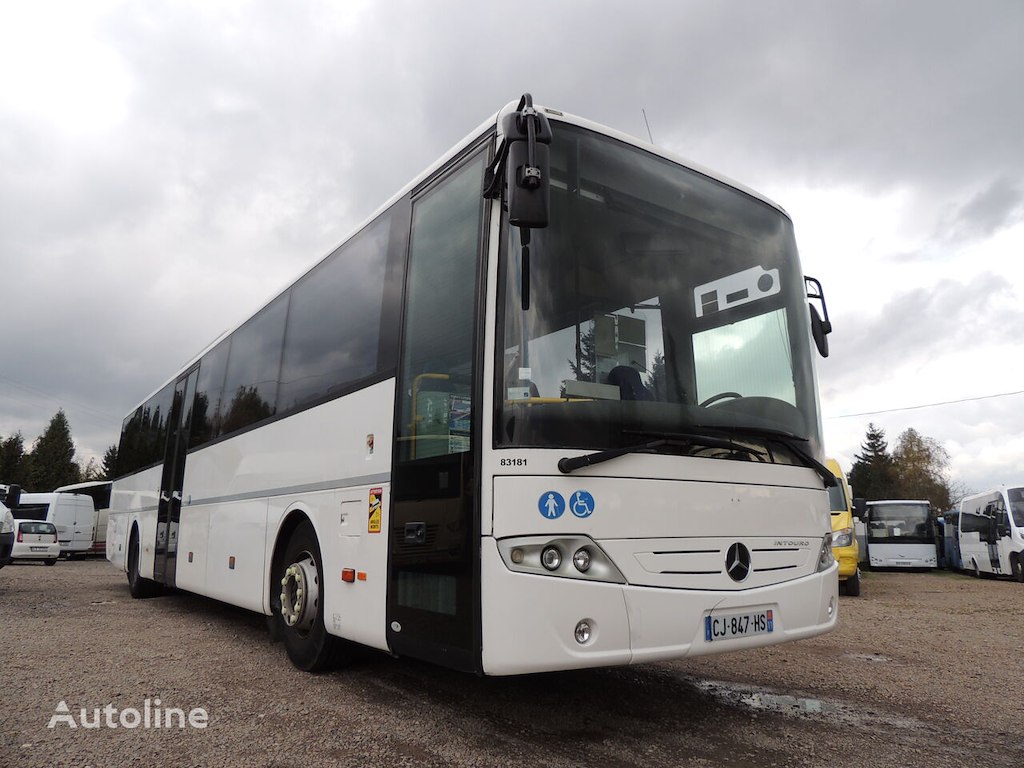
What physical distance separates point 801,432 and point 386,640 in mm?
2734

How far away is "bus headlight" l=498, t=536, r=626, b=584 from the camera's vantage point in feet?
11.6

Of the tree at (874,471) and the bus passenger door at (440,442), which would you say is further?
the tree at (874,471)

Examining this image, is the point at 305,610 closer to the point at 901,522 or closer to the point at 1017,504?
the point at 1017,504

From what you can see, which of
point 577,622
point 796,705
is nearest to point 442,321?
point 577,622

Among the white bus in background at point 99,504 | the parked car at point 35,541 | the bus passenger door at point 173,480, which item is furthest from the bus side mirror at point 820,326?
the white bus in background at point 99,504

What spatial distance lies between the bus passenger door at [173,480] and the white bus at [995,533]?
2038 cm

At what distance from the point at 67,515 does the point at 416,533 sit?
2912 cm

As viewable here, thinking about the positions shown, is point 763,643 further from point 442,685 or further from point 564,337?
point 442,685

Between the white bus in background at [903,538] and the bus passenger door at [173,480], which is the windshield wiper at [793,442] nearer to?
the bus passenger door at [173,480]

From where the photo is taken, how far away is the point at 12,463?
226ft

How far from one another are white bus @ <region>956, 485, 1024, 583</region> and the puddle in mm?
18483

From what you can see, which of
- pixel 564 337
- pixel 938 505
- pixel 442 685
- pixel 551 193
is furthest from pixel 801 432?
pixel 938 505

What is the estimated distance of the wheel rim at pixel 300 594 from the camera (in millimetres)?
5480

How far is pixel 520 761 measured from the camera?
371cm
